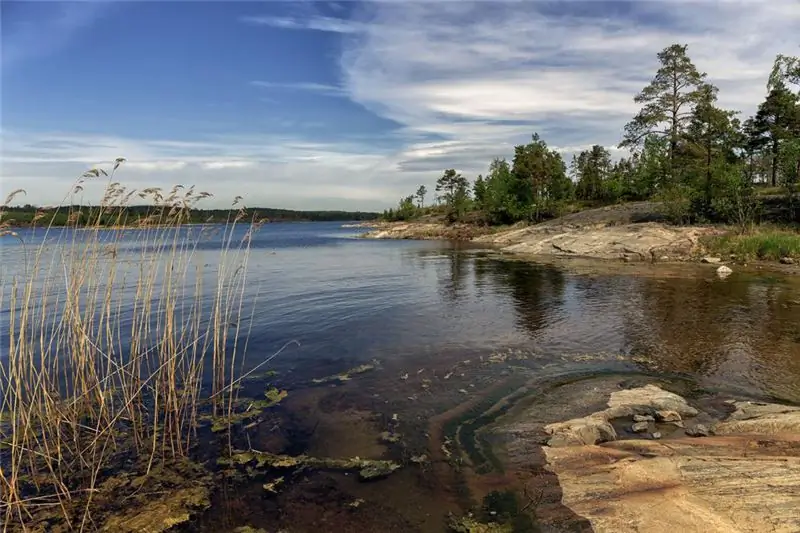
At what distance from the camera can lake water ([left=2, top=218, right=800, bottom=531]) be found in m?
7.65

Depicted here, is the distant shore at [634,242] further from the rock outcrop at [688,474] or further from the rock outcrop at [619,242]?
the rock outcrop at [688,474]

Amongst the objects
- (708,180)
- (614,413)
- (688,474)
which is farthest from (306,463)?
(708,180)

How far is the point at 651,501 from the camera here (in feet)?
21.1

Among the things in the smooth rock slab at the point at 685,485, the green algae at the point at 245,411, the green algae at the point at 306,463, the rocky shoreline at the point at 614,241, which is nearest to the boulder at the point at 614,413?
the smooth rock slab at the point at 685,485

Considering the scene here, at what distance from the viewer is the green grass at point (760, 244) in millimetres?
32875

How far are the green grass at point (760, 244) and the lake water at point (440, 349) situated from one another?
6.93 meters

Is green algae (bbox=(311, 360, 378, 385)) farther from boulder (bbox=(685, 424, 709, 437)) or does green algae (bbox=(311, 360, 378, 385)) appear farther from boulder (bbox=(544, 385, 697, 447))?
boulder (bbox=(685, 424, 709, 437))

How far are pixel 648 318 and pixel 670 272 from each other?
603 inches

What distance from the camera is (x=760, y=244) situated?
3434cm

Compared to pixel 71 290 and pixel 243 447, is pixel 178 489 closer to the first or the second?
pixel 243 447

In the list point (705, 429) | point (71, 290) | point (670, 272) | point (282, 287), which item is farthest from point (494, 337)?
point (670, 272)

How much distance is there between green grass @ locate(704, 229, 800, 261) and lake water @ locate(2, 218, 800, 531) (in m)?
6.93

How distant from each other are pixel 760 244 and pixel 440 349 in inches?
1241

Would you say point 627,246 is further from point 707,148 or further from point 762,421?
point 762,421
